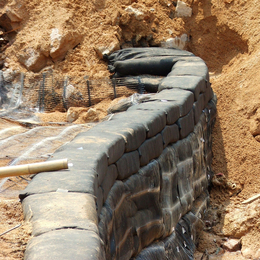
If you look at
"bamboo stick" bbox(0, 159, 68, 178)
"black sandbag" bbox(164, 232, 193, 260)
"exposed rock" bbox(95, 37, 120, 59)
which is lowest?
"black sandbag" bbox(164, 232, 193, 260)

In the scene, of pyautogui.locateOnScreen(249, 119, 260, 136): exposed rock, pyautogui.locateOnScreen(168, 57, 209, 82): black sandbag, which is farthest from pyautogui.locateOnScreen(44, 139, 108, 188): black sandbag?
pyautogui.locateOnScreen(249, 119, 260, 136): exposed rock

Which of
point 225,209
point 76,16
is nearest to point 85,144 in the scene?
point 225,209

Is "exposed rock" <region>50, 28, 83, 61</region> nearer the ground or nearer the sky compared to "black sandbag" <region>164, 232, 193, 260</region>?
nearer the sky

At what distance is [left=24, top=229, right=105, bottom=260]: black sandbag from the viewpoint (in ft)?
6.15

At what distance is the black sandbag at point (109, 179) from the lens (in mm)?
2989

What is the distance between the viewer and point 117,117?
4.15 metres

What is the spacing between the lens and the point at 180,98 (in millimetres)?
4918

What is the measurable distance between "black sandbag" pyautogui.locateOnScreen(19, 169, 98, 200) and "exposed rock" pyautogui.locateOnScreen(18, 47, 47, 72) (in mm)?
5167

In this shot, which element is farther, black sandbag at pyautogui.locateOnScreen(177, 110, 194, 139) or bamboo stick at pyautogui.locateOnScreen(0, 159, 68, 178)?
black sandbag at pyautogui.locateOnScreen(177, 110, 194, 139)

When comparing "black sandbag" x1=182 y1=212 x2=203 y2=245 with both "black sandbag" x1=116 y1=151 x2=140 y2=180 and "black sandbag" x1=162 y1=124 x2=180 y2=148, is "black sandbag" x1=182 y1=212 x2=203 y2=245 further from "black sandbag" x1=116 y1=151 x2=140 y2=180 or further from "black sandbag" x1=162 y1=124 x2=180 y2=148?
"black sandbag" x1=116 y1=151 x2=140 y2=180

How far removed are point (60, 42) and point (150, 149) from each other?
13.3 ft

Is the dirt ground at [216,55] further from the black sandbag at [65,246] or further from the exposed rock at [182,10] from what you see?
the black sandbag at [65,246]

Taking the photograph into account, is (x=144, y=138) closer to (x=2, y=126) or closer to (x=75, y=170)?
(x=75, y=170)

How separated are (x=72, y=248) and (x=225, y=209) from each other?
13.7 feet
